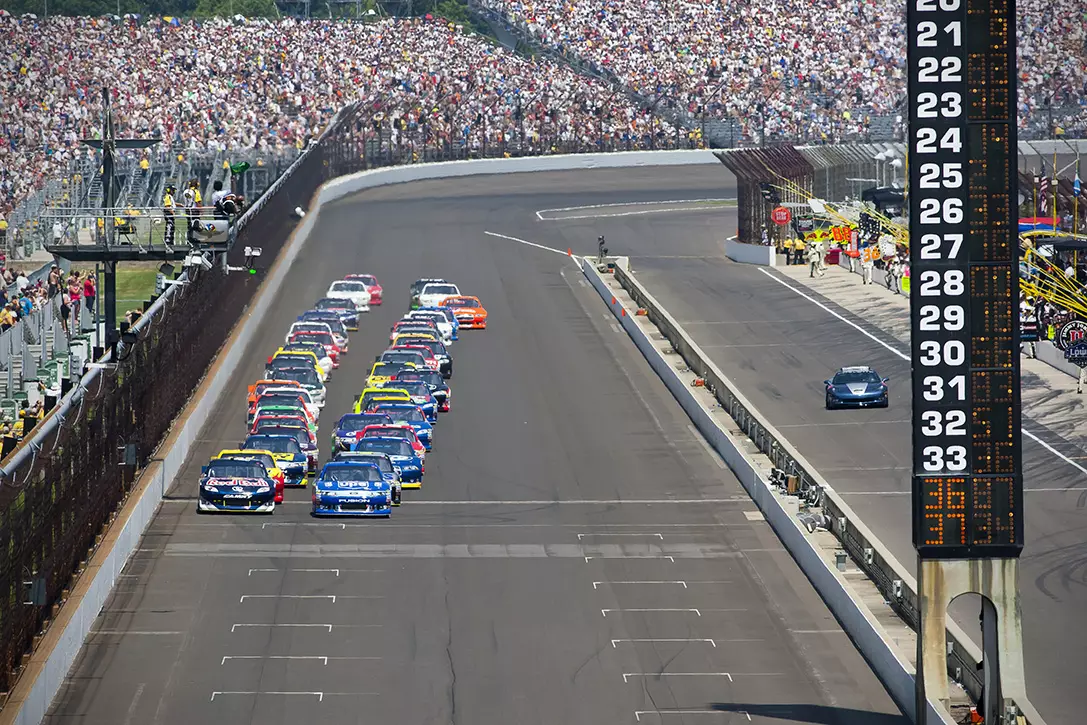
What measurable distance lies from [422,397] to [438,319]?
13000mm

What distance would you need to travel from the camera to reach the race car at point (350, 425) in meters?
45.9

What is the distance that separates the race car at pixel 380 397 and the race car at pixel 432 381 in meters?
1.60

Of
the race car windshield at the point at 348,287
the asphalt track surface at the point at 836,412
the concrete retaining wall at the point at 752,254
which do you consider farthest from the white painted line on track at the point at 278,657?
the concrete retaining wall at the point at 752,254

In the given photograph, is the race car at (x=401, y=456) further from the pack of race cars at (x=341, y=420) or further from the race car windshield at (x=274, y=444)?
the race car windshield at (x=274, y=444)

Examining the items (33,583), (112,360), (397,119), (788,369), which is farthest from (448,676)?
(397,119)

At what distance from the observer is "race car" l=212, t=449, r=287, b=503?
42.2 metres

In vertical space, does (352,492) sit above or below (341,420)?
below

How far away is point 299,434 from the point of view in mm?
46062

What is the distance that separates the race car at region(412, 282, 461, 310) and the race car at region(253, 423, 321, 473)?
21.7 metres

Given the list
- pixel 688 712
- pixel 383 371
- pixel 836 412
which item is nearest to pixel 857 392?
pixel 836 412

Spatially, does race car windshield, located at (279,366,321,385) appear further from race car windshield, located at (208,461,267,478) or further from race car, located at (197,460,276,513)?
race car, located at (197,460,276,513)

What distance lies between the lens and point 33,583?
29.5 meters

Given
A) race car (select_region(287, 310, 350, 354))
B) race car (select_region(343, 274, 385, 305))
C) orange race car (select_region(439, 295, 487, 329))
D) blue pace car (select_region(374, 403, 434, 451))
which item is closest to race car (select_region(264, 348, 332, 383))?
race car (select_region(287, 310, 350, 354))

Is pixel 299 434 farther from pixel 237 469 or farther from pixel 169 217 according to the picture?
pixel 169 217
